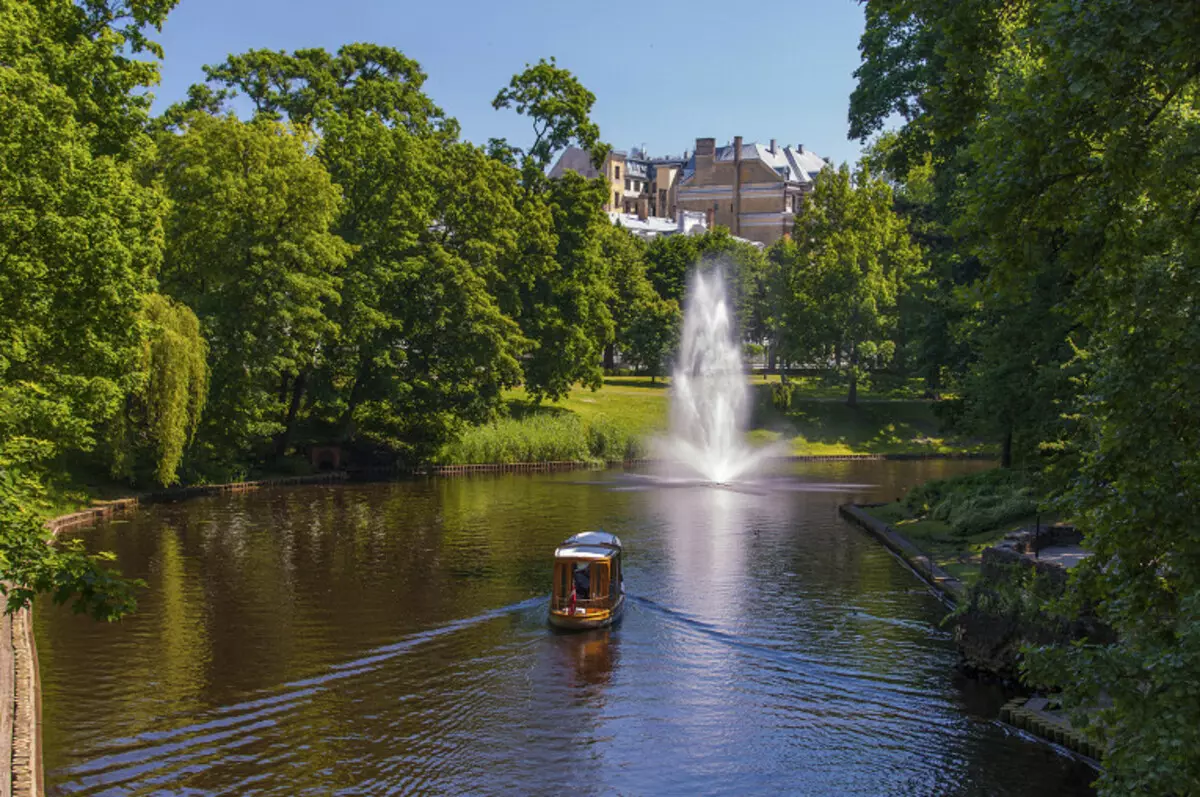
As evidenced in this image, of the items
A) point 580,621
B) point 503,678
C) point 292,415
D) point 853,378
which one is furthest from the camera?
point 853,378

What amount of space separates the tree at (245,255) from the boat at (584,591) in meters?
29.6

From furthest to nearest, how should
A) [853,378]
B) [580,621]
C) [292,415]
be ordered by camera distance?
[853,378], [292,415], [580,621]

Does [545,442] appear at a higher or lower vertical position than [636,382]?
lower

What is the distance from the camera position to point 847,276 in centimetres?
8569

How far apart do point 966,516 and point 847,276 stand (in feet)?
158

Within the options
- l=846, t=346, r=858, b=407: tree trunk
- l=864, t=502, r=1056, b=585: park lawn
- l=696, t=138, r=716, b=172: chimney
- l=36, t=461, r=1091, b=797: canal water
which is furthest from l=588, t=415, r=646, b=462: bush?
l=696, t=138, r=716, b=172: chimney

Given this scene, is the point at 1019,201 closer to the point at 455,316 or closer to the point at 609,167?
the point at 455,316

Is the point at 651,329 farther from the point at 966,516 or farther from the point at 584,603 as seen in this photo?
the point at 584,603

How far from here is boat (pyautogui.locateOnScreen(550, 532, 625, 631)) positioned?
94.3ft

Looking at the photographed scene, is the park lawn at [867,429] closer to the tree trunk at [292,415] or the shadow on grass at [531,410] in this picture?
the shadow on grass at [531,410]

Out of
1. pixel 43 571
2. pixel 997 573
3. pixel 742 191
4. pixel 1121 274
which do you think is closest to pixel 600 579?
pixel 997 573

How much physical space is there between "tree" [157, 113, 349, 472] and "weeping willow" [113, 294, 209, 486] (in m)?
4.92

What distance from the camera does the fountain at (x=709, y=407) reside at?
234 feet

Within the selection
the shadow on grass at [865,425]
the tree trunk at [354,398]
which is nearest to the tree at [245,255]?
the tree trunk at [354,398]
